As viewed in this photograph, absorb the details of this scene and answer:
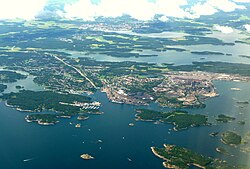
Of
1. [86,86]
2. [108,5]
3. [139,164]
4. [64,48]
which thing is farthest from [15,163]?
[108,5]

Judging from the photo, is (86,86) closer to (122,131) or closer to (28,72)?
(28,72)

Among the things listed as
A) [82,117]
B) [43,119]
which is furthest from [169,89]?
[43,119]

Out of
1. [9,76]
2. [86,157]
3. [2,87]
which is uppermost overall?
[9,76]

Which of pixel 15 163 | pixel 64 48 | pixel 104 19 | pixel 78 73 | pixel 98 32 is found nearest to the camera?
pixel 15 163

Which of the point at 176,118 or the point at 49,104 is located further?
the point at 49,104

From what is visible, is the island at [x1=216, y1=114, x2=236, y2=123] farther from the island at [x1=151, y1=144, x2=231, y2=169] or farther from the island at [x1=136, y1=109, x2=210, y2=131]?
the island at [x1=151, y1=144, x2=231, y2=169]

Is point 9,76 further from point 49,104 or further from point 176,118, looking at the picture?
point 176,118

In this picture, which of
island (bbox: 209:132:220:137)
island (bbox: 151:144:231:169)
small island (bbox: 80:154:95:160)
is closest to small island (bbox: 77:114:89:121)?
small island (bbox: 80:154:95:160)

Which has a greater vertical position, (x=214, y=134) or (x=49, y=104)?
(x=49, y=104)
